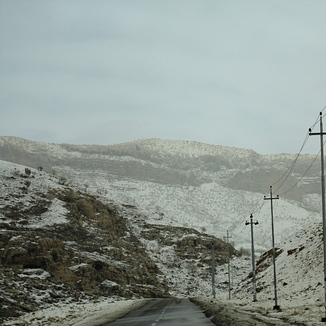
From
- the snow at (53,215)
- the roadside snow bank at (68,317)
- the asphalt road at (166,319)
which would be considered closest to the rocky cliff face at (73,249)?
the snow at (53,215)

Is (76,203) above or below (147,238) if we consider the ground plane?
above

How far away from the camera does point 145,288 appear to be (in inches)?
4574

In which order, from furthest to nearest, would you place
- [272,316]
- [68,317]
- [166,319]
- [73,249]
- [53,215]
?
[53,215], [73,249], [68,317], [272,316], [166,319]

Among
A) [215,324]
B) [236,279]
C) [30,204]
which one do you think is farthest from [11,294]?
[236,279]

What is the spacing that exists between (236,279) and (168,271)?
17397 mm

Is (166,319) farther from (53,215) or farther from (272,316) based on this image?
(53,215)

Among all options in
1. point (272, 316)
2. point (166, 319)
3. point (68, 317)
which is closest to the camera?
point (166, 319)

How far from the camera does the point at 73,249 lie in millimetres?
115062

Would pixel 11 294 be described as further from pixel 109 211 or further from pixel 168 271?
pixel 109 211

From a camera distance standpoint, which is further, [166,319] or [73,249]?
[73,249]

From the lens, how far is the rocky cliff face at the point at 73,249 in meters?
80.5

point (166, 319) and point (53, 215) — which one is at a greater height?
point (166, 319)

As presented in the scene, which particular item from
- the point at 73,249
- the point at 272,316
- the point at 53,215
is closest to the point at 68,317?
the point at 272,316

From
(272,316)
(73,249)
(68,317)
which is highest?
(272,316)
